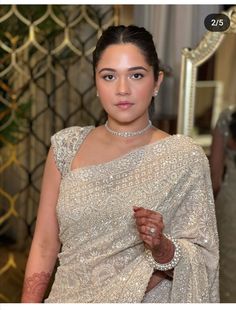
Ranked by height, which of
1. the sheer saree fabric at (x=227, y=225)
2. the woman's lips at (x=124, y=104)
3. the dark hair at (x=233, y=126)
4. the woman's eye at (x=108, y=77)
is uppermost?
the woman's eye at (x=108, y=77)

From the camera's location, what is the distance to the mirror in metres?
1.45

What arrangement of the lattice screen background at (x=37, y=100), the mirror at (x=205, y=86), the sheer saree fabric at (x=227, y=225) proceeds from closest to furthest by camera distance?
the sheer saree fabric at (x=227, y=225) → the mirror at (x=205, y=86) → the lattice screen background at (x=37, y=100)

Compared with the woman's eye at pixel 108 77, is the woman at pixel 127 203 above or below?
below

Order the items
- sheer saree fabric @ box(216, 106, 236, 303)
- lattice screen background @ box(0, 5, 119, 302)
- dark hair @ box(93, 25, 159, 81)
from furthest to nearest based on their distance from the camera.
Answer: lattice screen background @ box(0, 5, 119, 302) < sheer saree fabric @ box(216, 106, 236, 303) < dark hair @ box(93, 25, 159, 81)

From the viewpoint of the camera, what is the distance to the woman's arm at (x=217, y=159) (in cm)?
138

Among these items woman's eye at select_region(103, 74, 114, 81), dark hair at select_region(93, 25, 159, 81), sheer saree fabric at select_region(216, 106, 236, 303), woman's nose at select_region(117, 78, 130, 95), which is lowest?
sheer saree fabric at select_region(216, 106, 236, 303)

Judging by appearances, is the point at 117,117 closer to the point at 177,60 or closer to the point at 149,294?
the point at 149,294

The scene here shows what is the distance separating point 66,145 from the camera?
3.55 ft

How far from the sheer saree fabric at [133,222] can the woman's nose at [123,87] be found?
0.13m

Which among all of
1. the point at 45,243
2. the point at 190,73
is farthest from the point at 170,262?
the point at 190,73

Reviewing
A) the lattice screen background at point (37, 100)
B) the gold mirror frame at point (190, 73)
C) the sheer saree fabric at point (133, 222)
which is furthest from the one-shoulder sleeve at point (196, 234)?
the lattice screen background at point (37, 100)

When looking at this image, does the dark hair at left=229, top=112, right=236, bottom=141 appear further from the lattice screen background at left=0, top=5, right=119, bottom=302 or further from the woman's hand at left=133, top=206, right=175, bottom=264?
the woman's hand at left=133, top=206, right=175, bottom=264

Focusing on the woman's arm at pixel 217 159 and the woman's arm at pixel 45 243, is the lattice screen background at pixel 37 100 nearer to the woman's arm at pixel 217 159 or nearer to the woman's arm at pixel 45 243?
the woman's arm at pixel 217 159

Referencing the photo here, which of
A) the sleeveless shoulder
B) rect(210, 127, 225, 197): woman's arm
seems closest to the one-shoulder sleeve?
the sleeveless shoulder
